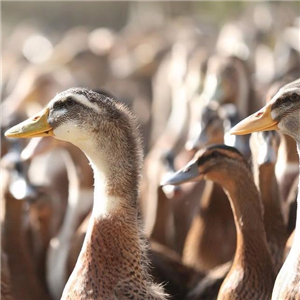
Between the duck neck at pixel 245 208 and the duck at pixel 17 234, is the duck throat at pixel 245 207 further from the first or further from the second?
the duck at pixel 17 234

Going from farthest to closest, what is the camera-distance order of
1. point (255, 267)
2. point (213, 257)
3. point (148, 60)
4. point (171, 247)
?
point (148, 60), point (171, 247), point (213, 257), point (255, 267)

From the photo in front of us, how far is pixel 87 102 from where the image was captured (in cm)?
447

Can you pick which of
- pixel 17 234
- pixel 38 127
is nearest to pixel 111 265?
pixel 38 127

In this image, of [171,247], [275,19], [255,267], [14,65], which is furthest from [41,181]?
[275,19]

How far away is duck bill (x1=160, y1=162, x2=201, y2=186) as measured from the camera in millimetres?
5195

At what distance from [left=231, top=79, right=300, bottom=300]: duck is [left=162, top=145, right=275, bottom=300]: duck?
1.71 ft

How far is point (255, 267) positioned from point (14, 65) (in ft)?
37.0

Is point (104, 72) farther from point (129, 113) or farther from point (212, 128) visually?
point (129, 113)

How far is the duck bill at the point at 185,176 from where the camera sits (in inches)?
205

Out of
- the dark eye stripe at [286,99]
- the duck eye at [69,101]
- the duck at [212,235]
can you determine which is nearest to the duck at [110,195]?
the duck eye at [69,101]

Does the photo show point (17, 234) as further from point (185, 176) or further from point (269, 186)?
point (269, 186)

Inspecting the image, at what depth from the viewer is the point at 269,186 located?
5645 millimetres

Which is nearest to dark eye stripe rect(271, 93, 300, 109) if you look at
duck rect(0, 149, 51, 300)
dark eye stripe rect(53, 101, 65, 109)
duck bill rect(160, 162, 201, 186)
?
duck bill rect(160, 162, 201, 186)

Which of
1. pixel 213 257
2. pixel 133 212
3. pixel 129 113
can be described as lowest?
pixel 213 257
